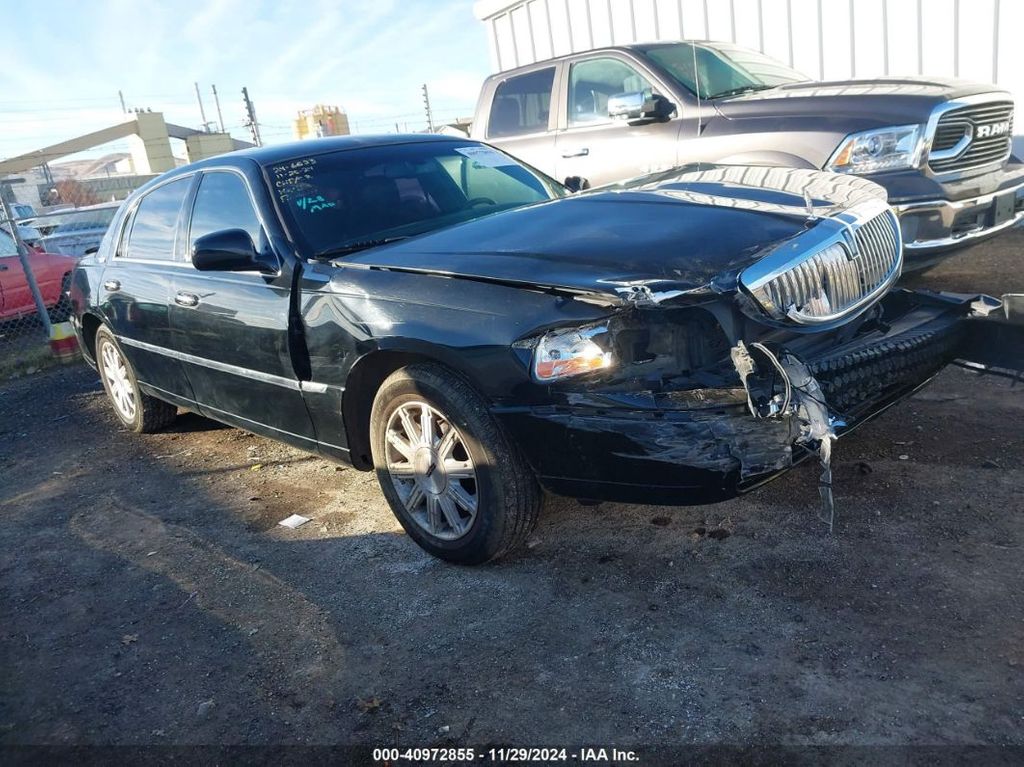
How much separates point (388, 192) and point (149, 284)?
1615mm

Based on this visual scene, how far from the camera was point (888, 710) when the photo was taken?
7.89 feet

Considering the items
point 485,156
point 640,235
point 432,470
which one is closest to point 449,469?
point 432,470

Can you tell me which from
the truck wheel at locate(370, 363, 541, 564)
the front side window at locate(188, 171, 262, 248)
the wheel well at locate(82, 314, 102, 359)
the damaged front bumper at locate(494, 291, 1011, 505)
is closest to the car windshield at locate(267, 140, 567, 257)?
the front side window at locate(188, 171, 262, 248)

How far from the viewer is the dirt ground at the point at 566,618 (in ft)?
8.35

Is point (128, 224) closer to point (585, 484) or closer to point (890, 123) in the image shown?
point (585, 484)

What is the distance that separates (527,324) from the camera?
3025 mm

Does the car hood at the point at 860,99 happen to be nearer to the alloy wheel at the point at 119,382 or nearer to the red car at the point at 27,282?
the alloy wheel at the point at 119,382

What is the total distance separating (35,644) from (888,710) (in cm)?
306

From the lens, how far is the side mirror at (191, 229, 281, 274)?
3.94m

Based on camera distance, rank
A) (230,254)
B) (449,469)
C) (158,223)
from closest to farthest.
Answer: (449,469) → (230,254) → (158,223)

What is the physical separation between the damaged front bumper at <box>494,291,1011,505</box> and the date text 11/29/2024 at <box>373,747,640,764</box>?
0.86 m

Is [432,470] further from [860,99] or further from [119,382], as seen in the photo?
[860,99]

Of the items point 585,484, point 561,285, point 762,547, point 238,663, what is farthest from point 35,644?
point 762,547

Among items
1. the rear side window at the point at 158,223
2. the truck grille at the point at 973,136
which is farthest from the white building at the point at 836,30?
the rear side window at the point at 158,223
